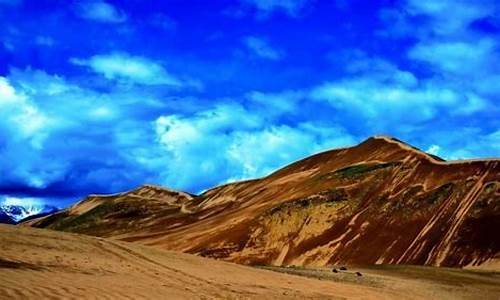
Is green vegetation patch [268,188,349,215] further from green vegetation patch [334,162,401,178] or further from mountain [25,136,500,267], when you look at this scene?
green vegetation patch [334,162,401,178]

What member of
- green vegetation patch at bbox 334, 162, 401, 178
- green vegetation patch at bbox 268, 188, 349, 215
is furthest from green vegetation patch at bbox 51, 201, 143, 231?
green vegetation patch at bbox 334, 162, 401, 178

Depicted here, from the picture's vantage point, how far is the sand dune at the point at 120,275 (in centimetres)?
1240

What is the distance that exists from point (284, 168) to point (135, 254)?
70.3 metres

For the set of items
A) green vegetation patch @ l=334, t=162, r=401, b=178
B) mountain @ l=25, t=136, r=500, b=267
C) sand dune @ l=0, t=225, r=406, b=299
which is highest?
green vegetation patch @ l=334, t=162, r=401, b=178

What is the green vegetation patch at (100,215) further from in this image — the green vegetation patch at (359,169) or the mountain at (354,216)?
the green vegetation patch at (359,169)

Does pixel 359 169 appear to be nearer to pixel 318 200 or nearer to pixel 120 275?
pixel 318 200

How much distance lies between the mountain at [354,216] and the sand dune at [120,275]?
1076 inches

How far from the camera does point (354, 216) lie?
5859cm

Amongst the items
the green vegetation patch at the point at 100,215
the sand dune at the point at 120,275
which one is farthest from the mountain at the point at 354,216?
the sand dune at the point at 120,275

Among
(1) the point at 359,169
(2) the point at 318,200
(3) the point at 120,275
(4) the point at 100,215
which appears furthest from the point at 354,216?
(4) the point at 100,215

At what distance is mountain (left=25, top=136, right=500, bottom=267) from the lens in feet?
158

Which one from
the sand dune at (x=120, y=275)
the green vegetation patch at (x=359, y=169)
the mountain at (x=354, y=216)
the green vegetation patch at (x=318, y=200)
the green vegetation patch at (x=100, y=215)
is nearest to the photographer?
the sand dune at (x=120, y=275)

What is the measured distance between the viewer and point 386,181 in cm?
6159

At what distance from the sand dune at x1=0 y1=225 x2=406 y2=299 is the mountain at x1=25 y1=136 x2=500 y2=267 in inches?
1076
